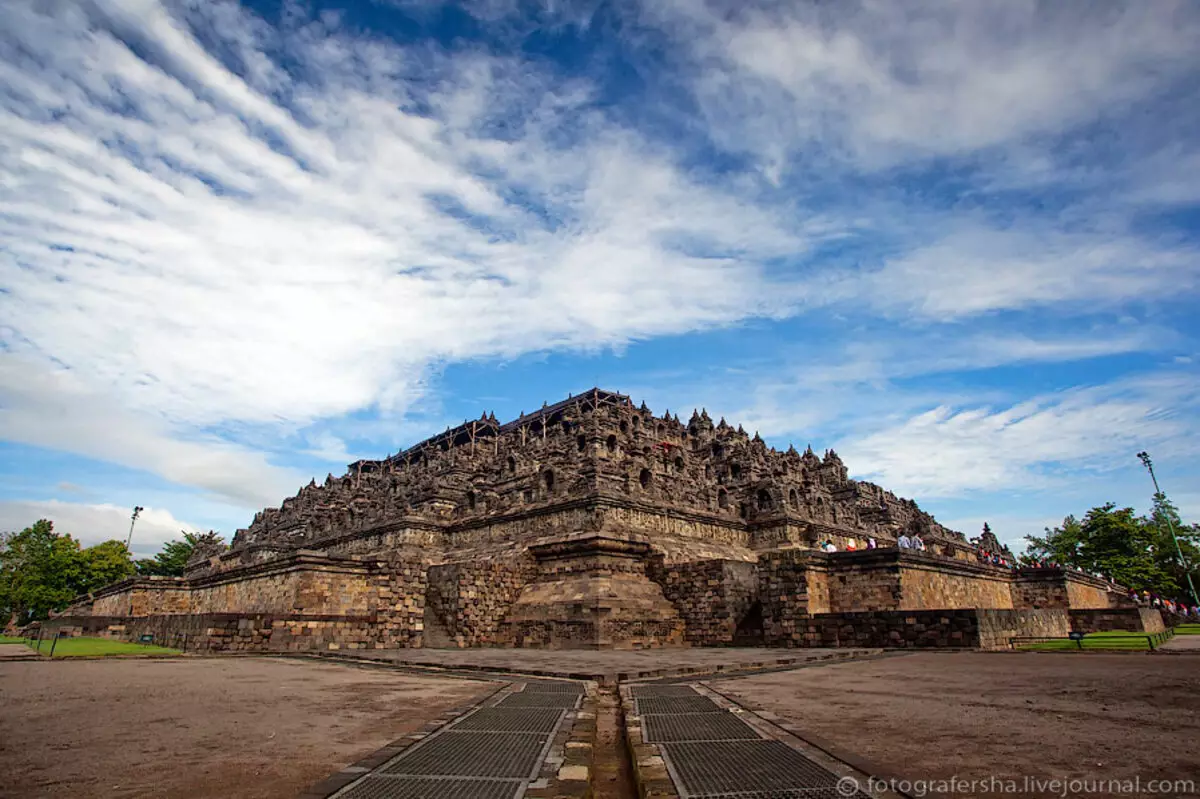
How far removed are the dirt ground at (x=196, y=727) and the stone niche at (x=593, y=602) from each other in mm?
8704

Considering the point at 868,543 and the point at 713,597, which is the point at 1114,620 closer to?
the point at 868,543

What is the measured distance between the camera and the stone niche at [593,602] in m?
18.3

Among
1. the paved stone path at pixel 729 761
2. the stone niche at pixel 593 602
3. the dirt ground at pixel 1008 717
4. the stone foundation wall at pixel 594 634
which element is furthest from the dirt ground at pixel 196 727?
the stone niche at pixel 593 602

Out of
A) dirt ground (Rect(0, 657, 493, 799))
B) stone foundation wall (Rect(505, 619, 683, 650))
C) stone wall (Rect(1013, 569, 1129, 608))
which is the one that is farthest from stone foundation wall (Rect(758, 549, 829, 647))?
stone wall (Rect(1013, 569, 1129, 608))

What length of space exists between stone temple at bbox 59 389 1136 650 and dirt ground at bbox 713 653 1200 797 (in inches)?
249

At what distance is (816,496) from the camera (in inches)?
1400

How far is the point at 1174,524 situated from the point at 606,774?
75500mm

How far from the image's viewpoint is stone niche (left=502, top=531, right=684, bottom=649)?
18.3 metres

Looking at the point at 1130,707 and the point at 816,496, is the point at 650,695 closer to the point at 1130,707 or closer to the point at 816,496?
the point at 1130,707

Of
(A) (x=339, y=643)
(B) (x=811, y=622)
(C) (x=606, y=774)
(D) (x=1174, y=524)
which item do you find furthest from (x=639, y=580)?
(D) (x=1174, y=524)

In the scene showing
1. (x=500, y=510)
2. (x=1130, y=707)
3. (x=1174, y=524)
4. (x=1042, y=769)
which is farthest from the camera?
(x=1174, y=524)

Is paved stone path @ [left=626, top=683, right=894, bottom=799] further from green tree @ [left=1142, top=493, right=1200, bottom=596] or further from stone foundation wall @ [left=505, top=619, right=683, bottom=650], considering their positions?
green tree @ [left=1142, top=493, right=1200, bottom=596]

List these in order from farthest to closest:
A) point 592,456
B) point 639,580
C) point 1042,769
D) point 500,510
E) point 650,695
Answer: point 500,510, point 592,456, point 639,580, point 650,695, point 1042,769

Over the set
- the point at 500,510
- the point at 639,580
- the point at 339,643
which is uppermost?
the point at 500,510
